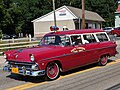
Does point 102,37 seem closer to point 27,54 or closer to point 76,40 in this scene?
point 76,40

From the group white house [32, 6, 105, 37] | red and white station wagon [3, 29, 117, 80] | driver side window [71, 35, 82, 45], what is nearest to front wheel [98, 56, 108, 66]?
red and white station wagon [3, 29, 117, 80]

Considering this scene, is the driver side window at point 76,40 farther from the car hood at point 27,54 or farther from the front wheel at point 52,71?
the front wheel at point 52,71

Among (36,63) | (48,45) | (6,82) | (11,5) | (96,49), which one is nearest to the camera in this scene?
(36,63)

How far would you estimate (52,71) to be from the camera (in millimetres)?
9383

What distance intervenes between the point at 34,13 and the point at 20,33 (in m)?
7.03

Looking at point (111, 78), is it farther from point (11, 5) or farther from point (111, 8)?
point (111, 8)

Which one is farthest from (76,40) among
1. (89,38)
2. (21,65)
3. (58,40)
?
(21,65)

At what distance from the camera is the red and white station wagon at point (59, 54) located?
8859 millimetres

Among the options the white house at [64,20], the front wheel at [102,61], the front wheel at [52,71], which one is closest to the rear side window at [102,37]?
the front wheel at [102,61]

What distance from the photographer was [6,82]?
9.36 meters

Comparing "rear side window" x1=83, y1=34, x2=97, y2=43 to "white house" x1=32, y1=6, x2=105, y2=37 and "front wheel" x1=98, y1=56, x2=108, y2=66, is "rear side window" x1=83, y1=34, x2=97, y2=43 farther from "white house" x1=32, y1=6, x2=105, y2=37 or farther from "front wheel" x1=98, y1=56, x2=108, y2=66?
"white house" x1=32, y1=6, x2=105, y2=37

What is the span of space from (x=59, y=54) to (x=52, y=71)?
0.62m

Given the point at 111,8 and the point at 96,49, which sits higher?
the point at 111,8

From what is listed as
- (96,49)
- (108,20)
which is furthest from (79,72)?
(108,20)
